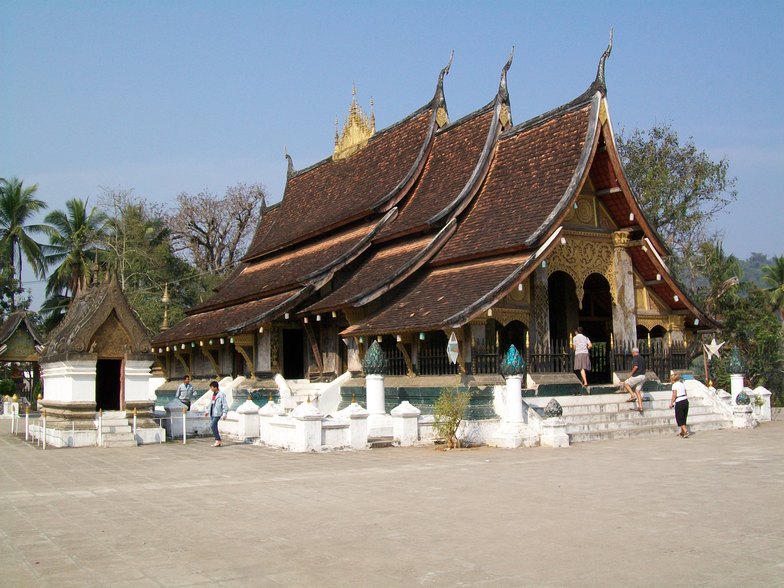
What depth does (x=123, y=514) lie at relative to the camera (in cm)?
760

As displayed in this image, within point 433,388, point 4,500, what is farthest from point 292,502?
point 433,388

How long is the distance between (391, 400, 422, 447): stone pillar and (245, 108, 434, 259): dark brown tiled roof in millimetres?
7657

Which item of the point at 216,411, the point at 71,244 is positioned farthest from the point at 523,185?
the point at 71,244

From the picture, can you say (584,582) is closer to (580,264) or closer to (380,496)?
(380,496)

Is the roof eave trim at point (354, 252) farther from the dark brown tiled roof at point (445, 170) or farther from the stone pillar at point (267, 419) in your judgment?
the stone pillar at point (267, 419)

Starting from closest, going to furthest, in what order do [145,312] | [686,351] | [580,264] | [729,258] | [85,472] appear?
[85,472], [580,264], [686,351], [729,258], [145,312]

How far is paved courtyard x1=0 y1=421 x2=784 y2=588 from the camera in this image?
17.5ft

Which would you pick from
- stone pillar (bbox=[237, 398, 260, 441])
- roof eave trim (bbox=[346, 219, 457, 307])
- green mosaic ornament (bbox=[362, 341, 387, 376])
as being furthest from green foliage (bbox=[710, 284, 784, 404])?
stone pillar (bbox=[237, 398, 260, 441])

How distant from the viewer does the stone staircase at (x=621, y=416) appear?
47.5 ft

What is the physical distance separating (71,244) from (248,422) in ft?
96.8

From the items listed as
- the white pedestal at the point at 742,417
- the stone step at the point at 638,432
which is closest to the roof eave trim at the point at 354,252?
the stone step at the point at 638,432

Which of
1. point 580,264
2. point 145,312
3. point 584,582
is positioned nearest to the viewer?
point 584,582

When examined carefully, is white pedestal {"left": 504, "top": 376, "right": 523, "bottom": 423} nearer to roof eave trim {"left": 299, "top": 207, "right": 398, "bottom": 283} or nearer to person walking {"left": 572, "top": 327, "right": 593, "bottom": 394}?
person walking {"left": 572, "top": 327, "right": 593, "bottom": 394}

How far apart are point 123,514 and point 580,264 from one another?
1168 centimetres
